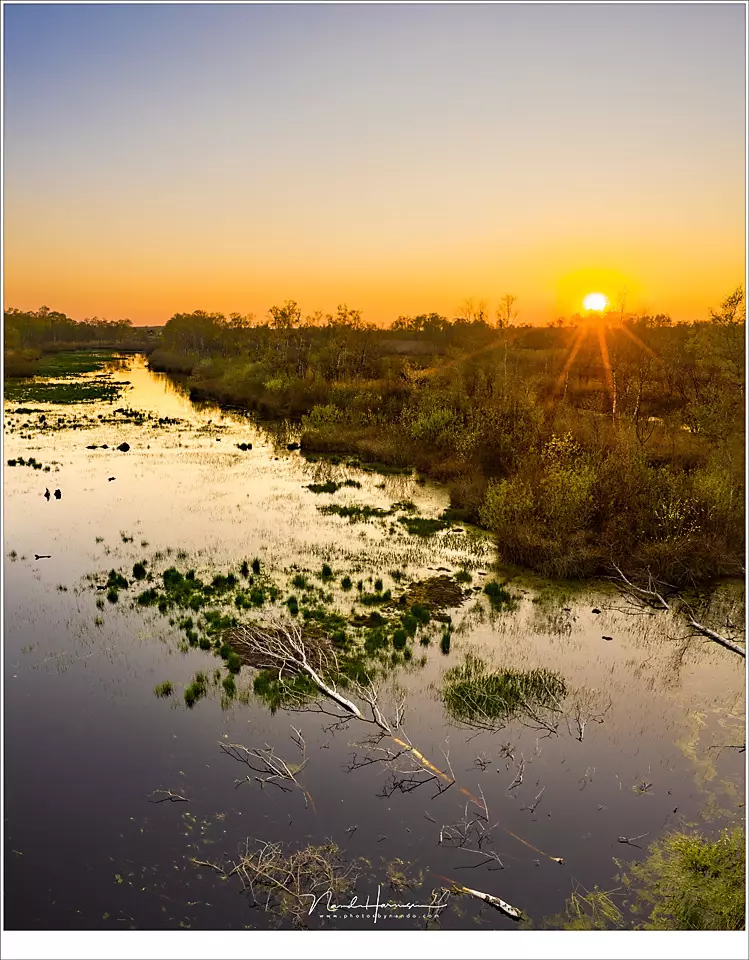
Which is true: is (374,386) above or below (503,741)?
above

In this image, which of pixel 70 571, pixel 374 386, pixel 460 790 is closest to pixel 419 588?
pixel 460 790

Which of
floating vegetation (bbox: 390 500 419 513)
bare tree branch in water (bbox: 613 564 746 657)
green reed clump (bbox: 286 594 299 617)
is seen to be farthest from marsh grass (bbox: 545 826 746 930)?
floating vegetation (bbox: 390 500 419 513)

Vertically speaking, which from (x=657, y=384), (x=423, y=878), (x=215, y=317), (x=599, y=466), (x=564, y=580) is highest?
(x=215, y=317)

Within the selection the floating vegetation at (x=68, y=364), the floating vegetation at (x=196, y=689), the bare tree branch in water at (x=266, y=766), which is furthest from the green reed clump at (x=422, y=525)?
the floating vegetation at (x=68, y=364)

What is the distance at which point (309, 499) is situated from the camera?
34.1 metres

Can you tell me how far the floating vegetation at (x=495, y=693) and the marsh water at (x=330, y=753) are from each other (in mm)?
358

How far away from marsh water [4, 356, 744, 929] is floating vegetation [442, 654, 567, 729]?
0.36m

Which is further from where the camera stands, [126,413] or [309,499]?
[126,413]

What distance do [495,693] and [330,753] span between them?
4309mm

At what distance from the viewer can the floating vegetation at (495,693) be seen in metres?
15.8

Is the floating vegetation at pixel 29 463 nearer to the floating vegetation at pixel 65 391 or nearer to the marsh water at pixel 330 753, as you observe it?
the marsh water at pixel 330 753

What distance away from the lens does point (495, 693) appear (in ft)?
54.2

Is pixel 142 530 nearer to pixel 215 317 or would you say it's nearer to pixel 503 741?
pixel 503 741

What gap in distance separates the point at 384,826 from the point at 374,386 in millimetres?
44724
